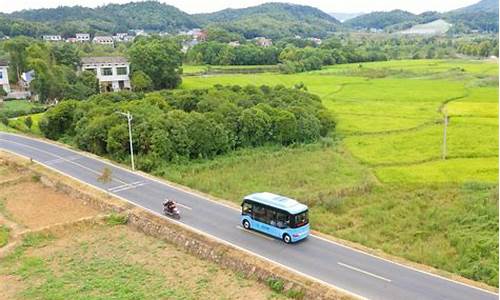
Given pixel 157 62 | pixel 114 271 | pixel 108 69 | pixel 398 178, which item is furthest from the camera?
pixel 157 62

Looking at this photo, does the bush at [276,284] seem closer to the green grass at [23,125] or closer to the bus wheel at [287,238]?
the bus wheel at [287,238]

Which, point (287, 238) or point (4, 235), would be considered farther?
point (4, 235)

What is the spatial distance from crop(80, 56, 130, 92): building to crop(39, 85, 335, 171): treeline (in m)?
21.4

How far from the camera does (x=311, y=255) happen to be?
21266 millimetres

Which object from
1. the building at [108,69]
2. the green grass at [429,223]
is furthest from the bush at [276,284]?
the building at [108,69]

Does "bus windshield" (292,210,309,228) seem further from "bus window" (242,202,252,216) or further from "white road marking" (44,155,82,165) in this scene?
"white road marking" (44,155,82,165)

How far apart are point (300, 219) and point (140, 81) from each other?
51.8 metres

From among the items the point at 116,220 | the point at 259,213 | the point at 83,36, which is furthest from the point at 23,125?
the point at 83,36

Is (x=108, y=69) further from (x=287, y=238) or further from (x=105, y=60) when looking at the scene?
(x=287, y=238)

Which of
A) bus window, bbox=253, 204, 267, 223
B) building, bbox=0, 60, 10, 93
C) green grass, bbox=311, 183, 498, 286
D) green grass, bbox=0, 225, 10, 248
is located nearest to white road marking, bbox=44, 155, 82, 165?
green grass, bbox=0, 225, 10, 248

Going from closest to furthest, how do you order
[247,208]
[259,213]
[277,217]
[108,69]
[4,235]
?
[277,217] < [259,213] < [247,208] < [4,235] < [108,69]

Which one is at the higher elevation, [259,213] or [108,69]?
[108,69]

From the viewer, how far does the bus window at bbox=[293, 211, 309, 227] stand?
867 inches

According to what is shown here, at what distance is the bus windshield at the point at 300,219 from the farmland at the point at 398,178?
2.85 metres
